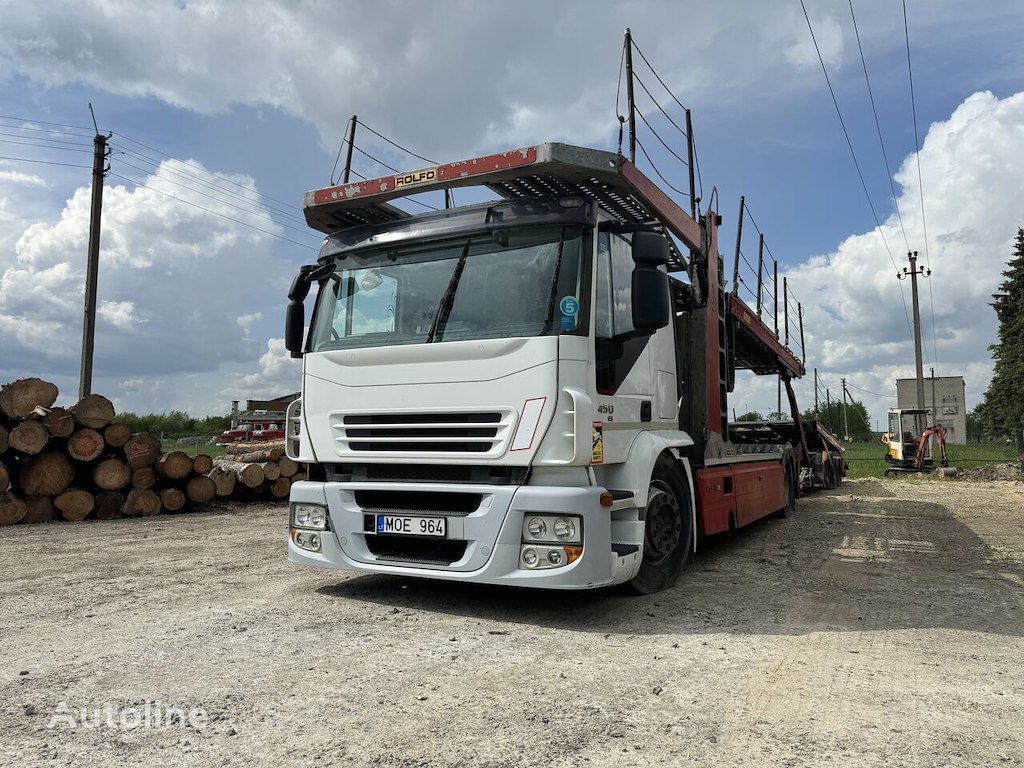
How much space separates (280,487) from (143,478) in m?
2.35

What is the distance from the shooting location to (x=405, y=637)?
4.29 m

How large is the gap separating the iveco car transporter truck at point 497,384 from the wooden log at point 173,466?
5821 millimetres

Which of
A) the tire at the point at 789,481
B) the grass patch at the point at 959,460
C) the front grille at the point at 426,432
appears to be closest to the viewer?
the front grille at the point at 426,432

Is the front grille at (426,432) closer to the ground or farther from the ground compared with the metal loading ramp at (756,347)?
closer to the ground

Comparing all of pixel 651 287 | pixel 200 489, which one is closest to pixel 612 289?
pixel 651 287

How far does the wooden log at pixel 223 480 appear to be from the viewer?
1148cm

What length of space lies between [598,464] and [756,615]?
151 centimetres

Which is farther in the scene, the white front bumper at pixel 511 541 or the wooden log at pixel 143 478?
the wooden log at pixel 143 478

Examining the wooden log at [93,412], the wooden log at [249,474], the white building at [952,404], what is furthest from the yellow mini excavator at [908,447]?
the white building at [952,404]

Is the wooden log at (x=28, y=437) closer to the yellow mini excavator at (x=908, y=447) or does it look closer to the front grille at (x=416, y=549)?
the front grille at (x=416, y=549)

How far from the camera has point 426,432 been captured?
492cm

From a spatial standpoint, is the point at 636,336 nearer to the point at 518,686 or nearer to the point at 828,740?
the point at 518,686

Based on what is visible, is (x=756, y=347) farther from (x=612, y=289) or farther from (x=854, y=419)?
(x=854, y=419)

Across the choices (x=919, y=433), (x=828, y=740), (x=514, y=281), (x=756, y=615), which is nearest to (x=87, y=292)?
(x=514, y=281)
